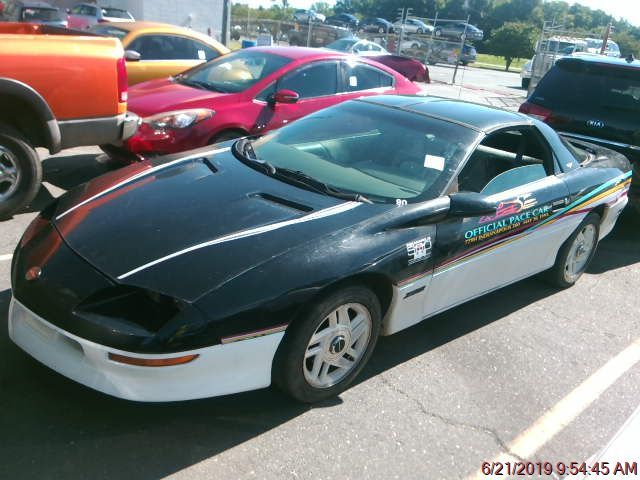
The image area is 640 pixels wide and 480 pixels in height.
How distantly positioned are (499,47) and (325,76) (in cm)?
4409

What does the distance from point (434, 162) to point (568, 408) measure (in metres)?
1.59

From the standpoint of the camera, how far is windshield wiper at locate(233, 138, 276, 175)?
12.0 ft

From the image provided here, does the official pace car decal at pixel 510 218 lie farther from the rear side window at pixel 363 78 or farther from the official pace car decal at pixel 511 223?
the rear side window at pixel 363 78

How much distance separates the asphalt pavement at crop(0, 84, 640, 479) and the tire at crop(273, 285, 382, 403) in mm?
136

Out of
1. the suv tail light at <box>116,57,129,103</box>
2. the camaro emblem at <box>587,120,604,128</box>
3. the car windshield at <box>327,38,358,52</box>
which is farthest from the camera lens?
the car windshield at <box>327,38,358,52</box>

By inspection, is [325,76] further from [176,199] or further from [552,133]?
[176,199]

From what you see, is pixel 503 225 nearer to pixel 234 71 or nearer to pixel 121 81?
pixel 121 81

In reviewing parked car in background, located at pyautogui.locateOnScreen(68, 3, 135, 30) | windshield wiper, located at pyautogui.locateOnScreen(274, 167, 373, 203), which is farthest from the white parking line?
parked car in background, located at pyautogui.locateOnScreen(68, 3, 135, 30)

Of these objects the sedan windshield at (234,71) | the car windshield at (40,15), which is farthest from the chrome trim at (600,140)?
the car windshield at (40,15)

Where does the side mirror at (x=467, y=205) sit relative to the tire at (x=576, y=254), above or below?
above

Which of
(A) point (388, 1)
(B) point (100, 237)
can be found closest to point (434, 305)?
(B) point (100, 237)

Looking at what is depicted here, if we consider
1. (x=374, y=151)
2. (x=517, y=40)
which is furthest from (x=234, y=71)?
(x=517, y=40)

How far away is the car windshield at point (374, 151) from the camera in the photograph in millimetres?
3555

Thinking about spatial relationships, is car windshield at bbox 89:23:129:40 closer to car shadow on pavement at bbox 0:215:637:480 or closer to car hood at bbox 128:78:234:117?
car hood at bbox 128:78:234:117
